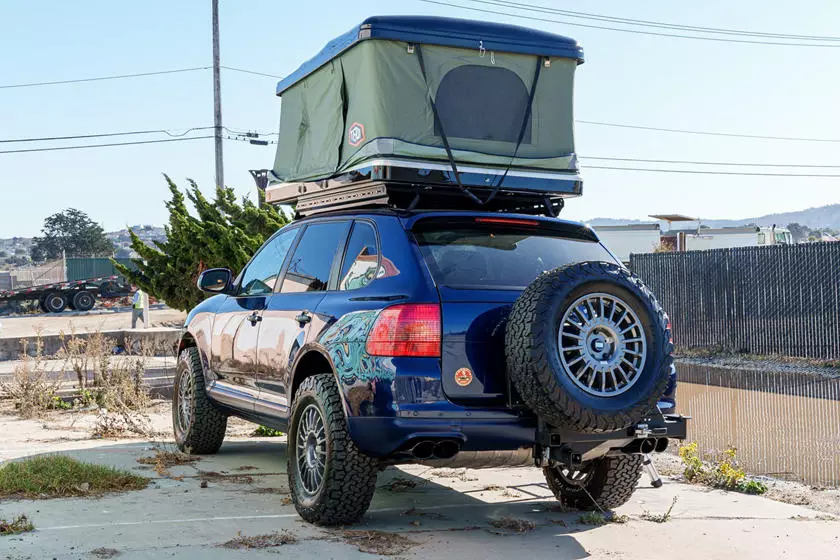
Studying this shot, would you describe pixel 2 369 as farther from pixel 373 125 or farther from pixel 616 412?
pixel 616 412

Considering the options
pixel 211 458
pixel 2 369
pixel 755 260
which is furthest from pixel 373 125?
pixel 755 260

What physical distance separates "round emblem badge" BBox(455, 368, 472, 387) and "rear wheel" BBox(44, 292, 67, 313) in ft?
124

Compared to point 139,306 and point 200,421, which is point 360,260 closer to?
point 200,421

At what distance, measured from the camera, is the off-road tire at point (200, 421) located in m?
8.35

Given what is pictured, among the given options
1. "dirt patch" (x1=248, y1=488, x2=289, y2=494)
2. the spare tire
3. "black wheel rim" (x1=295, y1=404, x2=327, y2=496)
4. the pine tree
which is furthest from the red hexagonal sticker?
the pine tree

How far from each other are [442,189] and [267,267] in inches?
66.1

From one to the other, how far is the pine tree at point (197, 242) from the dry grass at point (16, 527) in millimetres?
11990

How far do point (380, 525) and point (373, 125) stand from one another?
254 centimetres

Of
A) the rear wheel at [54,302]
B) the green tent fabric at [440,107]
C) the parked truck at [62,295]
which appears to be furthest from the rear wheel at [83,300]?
the green tent fabric at [440,107]

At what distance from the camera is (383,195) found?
6.41 m

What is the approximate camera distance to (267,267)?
7613mm

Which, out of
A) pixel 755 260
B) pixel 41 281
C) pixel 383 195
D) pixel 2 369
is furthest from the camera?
pixel 41 281

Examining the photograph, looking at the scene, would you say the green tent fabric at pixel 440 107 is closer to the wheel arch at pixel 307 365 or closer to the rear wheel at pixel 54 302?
the wheel arch at pixel 307 365

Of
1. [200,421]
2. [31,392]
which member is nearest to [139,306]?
[31,392]
